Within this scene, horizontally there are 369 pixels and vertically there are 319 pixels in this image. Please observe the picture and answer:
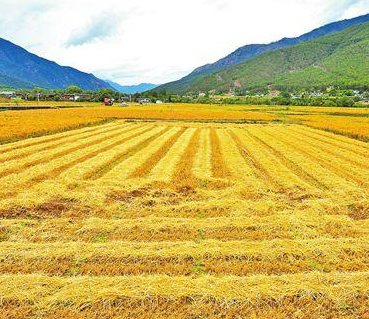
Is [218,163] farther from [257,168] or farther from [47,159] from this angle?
[47,159]

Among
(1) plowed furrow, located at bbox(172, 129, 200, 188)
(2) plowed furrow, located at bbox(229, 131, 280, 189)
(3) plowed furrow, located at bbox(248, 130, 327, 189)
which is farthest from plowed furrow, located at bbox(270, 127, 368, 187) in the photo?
(1) plowed furrow, located at bbox(172, 129, 200, 188)

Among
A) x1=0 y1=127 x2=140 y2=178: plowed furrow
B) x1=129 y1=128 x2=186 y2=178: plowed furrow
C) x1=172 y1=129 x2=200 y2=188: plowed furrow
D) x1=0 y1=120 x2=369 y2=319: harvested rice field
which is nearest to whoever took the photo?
x1=0 y1=120 x2=369 y2=319: harvested rice field

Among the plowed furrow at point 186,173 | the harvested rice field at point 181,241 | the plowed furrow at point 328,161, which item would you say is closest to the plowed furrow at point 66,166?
the harvested rice field at point 181,241

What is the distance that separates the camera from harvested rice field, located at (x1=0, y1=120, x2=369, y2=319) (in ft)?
21.3

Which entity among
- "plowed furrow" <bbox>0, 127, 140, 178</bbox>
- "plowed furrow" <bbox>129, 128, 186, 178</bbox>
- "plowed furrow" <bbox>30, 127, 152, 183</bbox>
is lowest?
"plowed furrow" <bbox>129, 128, 186, 178</bbox>

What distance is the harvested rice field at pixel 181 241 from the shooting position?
649cm

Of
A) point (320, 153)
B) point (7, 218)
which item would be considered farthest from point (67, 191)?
point (320, 153)

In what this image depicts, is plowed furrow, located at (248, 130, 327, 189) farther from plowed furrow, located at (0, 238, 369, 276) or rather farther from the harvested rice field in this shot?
plowed furrow, located at (0, 238, 369, 276)

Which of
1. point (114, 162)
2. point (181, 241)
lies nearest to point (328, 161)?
point (114, 162)

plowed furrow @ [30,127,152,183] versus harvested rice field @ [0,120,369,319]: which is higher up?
plowed furrow @ [30,127,152,183]

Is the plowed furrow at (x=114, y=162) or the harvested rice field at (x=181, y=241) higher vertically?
the plowed furrow at (x=114, y=162)

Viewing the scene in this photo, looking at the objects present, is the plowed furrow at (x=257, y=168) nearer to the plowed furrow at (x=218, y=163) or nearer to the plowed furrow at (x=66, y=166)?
the plowed furrow at (x=218, y=163)

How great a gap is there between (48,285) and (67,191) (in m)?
7.45

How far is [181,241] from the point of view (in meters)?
9.27
